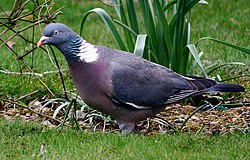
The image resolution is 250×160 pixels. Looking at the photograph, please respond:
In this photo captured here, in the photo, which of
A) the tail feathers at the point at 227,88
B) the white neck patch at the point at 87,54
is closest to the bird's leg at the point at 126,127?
the white neck patch at the point at 87,54

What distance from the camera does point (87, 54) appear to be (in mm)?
4637

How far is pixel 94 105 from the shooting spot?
15.2ft

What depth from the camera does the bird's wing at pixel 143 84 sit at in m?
4.71

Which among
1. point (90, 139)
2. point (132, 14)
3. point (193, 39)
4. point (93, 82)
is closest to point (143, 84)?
point (93, 82)

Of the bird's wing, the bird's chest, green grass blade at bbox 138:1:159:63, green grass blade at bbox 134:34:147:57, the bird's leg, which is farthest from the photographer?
green grass blade at bbox 138:1:159:63

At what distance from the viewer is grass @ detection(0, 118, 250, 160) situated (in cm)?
412

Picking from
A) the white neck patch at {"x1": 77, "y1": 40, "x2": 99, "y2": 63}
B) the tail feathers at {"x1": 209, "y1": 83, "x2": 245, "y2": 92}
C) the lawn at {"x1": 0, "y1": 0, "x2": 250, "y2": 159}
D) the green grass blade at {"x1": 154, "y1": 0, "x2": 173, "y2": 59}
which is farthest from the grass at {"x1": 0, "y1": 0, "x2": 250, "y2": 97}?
the tail feathers at {"x1": 209, "y1": 83, "x2": 245, "y2": 92}

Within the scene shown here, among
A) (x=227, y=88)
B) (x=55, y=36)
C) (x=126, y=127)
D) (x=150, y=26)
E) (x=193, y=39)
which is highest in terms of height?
(x=55, y=36)

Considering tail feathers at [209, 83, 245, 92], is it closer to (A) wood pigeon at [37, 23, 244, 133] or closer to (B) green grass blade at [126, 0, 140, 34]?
(A) wood pigeon at [37, 23, 244, 133]

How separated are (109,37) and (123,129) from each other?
3.92m

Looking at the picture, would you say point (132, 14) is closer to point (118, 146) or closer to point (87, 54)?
point (87, 54)

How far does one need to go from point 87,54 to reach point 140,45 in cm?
91

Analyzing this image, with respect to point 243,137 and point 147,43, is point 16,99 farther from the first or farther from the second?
point 243,137

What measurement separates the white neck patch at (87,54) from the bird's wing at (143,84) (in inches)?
5.7
